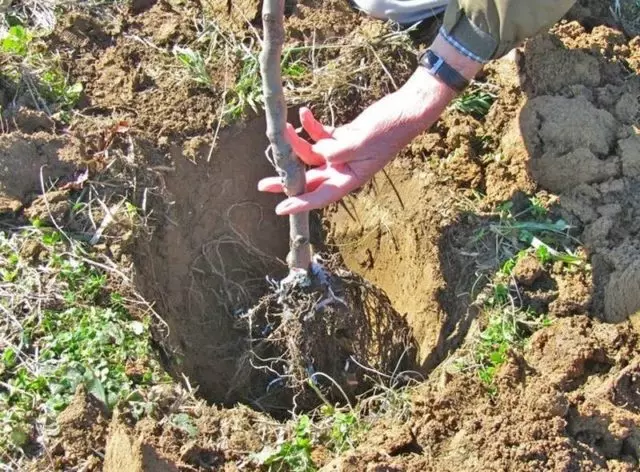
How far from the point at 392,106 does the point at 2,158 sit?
3.83 feet

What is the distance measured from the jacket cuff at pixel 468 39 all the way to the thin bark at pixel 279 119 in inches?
19.2

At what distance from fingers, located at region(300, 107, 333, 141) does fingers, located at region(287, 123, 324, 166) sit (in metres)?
0.03

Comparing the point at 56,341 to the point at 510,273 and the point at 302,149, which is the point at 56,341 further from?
the point at 510,273

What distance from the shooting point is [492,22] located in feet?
7.79

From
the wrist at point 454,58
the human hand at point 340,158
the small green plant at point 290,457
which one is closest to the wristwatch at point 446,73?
the wrist at point 454,58

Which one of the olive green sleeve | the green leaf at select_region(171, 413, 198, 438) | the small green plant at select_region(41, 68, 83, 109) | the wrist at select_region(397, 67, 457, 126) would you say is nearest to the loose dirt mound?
the green leaf at select_region(171, 413, 198, 438)

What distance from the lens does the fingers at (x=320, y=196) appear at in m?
2.39

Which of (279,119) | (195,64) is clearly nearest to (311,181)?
(279,119)

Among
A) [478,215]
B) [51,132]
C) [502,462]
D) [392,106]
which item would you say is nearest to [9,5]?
[51,132]

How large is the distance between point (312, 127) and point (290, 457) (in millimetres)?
870

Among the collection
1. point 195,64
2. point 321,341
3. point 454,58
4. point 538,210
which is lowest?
point 321,341

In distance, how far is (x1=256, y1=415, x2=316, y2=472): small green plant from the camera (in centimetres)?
215

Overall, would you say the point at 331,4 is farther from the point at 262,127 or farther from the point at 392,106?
the point at 392,106

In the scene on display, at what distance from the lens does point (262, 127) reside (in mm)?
2893
